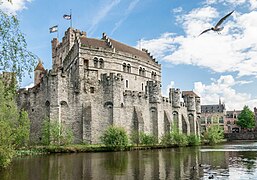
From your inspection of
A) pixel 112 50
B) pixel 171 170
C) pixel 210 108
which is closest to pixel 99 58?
pixel 112 50

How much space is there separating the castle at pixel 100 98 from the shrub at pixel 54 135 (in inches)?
72.2

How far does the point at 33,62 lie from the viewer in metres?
12.4

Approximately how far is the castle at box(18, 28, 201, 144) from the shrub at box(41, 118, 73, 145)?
1833mm

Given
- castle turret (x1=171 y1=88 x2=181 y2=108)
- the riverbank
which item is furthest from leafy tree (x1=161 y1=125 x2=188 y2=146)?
castle turret (x1=171 y1=88 x2=181 y2=108)

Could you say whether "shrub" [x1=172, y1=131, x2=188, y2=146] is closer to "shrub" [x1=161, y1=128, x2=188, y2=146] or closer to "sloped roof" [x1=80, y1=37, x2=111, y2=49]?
"shrub" [x1=161, y1=128, x2=188, y2=146]

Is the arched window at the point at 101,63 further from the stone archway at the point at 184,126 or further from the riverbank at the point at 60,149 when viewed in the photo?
the riverbank at the point at 60,149

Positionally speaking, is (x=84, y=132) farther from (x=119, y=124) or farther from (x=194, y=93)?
(x=194, y=93)

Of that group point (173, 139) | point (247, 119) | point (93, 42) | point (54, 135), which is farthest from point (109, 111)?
point (247, 119)

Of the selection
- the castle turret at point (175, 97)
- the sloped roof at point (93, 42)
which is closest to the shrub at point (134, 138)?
the castle turret at point (175, 97)

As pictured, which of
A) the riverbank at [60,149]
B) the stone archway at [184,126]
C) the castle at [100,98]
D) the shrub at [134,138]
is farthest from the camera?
the stone archway at [184,126]

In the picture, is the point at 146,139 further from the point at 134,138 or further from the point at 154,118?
the point at 154,118

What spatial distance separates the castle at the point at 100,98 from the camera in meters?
42.6

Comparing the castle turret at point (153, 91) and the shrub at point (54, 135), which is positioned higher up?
the castle turret at point (153, 91)

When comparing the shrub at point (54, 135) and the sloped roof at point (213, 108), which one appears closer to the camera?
the shrub at point (54, 135)
